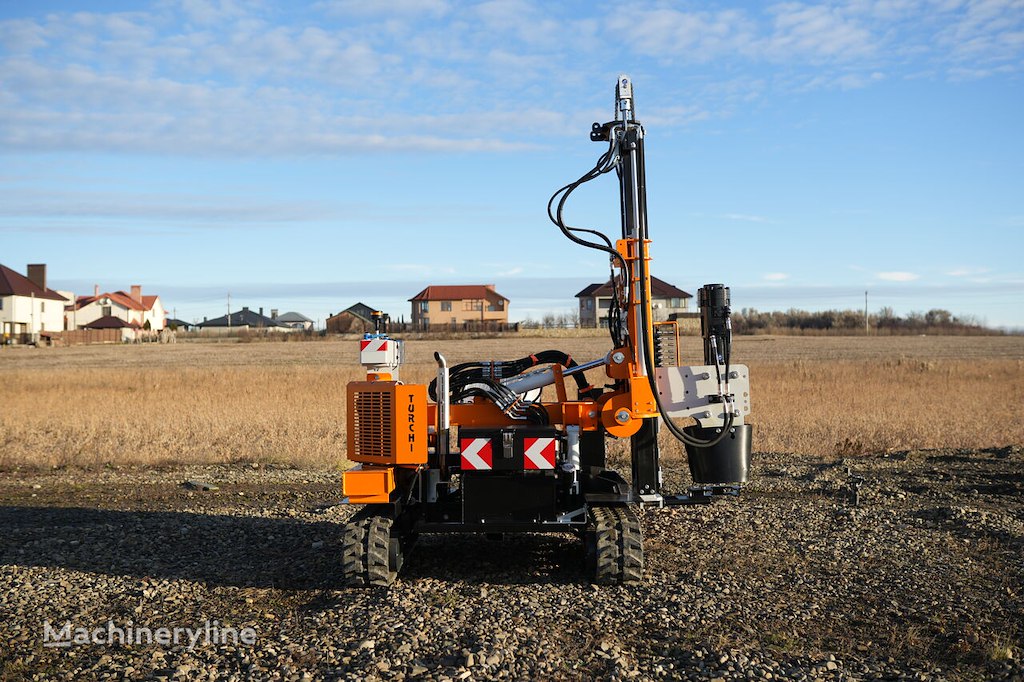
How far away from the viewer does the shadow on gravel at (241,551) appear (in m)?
7.41

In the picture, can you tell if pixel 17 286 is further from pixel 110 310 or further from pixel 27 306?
pixel 110 310

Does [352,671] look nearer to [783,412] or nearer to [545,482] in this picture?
[545,482]

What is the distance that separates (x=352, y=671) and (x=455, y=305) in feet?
255

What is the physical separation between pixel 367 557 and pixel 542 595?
1.31 metres

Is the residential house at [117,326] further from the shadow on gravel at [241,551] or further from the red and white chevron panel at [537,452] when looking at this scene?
the red and white chevron panel at [537,452]

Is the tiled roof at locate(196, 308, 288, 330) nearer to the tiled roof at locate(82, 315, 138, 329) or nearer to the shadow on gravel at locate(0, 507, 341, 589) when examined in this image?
the tiled roof at locate(82, 315, 138, 329)

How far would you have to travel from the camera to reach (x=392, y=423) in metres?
7.05

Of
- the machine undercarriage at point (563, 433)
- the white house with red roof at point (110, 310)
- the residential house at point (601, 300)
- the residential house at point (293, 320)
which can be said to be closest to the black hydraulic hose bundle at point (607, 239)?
the machine undercarriage at point (563, 433)

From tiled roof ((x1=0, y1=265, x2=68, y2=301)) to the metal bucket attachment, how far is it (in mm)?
72148

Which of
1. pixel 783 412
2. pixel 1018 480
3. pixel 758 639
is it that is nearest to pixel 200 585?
pixel 758 639

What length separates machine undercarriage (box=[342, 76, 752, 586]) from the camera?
23.0 feet

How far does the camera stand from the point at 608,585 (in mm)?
6887

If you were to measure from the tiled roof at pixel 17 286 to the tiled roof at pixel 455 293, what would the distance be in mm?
30703

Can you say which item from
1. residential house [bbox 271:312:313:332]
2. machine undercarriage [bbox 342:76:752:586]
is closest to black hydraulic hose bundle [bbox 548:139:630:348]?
machine undercarriage [bbox 342:76:752:586]
